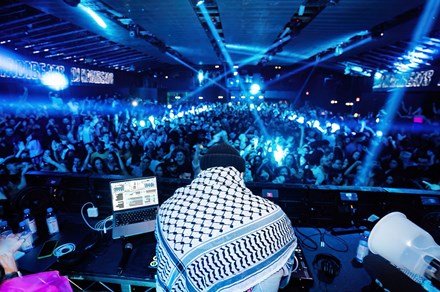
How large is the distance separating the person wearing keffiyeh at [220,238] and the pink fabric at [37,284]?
674mm

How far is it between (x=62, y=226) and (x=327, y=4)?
237 inches

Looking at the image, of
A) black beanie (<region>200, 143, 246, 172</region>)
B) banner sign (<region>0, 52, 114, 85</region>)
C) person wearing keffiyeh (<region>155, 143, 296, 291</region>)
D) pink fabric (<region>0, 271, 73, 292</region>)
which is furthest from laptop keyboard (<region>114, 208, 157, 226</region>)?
banner sign (<region>0, 52, 114, 85</region>)

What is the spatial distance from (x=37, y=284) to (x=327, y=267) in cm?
214

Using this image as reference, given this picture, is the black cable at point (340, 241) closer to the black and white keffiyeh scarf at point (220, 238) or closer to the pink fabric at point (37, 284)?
the black and white keffiyeh scarf at point (220, 238)

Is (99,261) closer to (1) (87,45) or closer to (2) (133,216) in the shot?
(2) (133,216)

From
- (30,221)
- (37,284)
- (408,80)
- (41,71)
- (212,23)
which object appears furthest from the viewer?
(408,80)

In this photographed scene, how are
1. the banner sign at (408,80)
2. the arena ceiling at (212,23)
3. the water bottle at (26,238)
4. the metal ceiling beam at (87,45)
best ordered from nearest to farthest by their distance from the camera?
the water bottle at (26,238)
the arena ceiling at (212,23)
the banner sign at (408,80)
the metal ceiling beam at (87,45)

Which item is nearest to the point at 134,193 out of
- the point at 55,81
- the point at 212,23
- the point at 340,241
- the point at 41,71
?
the point at 340,241

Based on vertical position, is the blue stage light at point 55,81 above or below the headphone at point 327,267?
above

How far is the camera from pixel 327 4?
15.6 feet

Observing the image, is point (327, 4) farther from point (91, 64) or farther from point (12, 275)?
point (91, 64)

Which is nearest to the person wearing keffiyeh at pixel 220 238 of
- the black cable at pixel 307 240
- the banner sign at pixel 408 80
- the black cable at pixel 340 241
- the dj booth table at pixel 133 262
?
the dj booth table at pixel 133 262

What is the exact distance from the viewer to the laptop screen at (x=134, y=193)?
2.54 metres

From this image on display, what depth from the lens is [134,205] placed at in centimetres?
260
